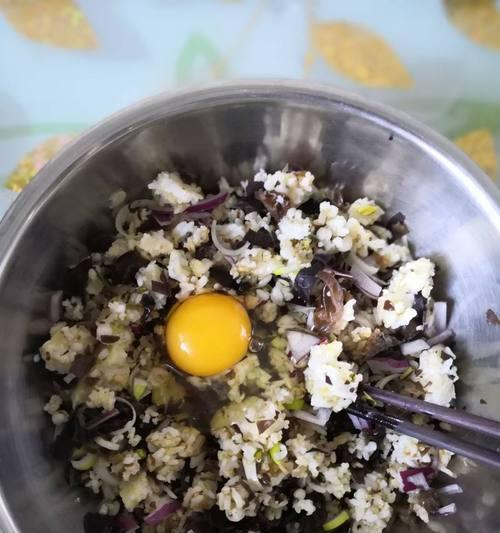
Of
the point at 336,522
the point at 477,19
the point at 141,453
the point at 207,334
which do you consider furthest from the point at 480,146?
the point at 141,453

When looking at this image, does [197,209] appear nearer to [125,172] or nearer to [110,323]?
[125,172]

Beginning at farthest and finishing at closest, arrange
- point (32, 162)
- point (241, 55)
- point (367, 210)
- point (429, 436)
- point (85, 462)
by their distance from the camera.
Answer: point (241, 55) < point (32, 162) < point (367, 210) < point (85, 462) < point (429, 436)

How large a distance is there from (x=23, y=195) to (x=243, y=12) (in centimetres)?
84

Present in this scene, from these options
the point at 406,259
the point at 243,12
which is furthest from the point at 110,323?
the point at 243,12

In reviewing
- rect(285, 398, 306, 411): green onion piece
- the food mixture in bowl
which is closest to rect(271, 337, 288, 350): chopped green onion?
the food mixture in bowl

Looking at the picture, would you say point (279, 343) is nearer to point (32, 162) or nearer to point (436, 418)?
point (436, 418)

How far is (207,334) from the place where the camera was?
130 centimetres

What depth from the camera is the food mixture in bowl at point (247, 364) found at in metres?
1.27

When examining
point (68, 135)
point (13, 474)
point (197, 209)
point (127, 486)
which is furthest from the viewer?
point (68, 135)

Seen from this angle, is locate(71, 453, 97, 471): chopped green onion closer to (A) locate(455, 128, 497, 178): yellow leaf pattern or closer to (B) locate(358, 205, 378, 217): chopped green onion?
(B) locate(358, 205, 378, 217): chopped green onion

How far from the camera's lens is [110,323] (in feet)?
4.25

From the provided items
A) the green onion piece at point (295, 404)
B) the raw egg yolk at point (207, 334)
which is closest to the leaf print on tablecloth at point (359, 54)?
the raw egg yolk at point (207, 334)

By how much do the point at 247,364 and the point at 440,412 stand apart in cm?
39

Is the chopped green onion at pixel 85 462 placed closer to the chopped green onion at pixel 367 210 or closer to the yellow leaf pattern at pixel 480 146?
the chopped green onion at pixel 367 210
